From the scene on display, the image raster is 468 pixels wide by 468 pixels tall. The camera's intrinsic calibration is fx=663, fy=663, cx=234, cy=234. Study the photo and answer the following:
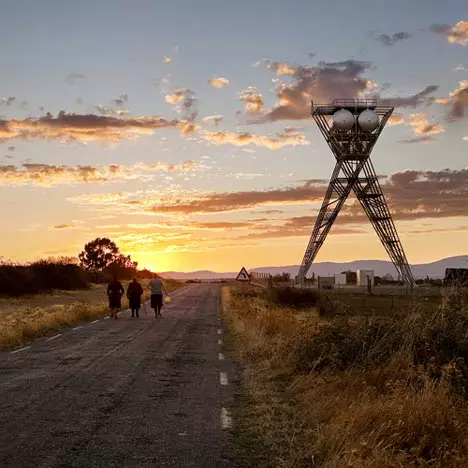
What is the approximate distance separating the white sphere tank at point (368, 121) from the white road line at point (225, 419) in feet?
175

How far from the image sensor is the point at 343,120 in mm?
60469

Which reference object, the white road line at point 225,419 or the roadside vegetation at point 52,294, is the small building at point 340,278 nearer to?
the roadside vegetation at point 52,294

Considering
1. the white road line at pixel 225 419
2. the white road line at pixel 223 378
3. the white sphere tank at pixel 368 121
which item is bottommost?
the white road line at pixel 225 419

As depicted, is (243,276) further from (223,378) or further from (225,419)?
(225,419)

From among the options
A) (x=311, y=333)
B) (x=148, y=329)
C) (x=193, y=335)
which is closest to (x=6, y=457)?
(x=311, y=333)

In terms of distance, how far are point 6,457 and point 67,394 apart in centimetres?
380

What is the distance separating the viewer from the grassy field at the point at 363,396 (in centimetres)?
701

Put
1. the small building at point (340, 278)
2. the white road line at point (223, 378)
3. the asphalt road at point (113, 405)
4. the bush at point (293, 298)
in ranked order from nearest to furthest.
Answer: the asphalt road at point (113, 405), the white road line at point (223, 378), the bush at point (293, 298), the small building at point (340, 278)

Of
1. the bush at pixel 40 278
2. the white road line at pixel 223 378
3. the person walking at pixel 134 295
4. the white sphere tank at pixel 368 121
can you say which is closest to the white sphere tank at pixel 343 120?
the white sphere tank at pixel 368 121

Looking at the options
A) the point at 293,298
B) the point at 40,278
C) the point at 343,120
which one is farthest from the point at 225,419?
the point at 40,278

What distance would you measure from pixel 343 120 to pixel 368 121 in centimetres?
224

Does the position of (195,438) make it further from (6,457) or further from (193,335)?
(193,335)

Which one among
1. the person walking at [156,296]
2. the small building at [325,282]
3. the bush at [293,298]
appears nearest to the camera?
the person walking at [156,296]

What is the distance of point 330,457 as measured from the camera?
22.5ft
